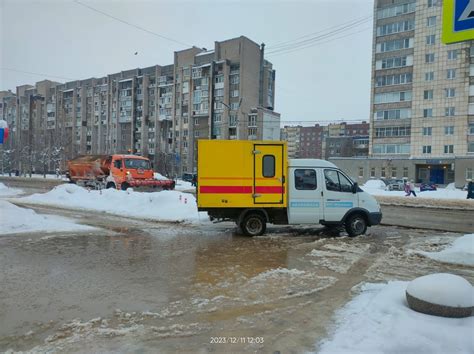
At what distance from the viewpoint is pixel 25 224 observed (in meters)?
11.9

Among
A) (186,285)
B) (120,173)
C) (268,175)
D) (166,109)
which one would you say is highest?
(166,109)

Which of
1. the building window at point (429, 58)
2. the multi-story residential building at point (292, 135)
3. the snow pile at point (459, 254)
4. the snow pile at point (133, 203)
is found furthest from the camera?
the multi-story residential building at point (292, 135)

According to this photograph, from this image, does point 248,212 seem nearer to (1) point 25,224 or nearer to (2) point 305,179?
(2) point 305,179

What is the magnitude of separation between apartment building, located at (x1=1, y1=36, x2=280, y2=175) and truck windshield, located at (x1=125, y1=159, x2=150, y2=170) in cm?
4239

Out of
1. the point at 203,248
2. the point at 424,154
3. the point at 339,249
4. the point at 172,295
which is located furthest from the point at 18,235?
the point at 424,154

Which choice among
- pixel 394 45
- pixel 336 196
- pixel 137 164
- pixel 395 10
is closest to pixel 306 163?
pixel 336 196

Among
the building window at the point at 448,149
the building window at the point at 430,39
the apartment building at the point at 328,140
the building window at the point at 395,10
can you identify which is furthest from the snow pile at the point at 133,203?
the apartment building at the point at 328,140

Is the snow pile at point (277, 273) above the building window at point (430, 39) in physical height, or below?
below

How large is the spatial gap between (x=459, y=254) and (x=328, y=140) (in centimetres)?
13224

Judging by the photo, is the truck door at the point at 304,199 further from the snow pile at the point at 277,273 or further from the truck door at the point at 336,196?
the snow pile at the point at 277,273

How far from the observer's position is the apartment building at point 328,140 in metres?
121

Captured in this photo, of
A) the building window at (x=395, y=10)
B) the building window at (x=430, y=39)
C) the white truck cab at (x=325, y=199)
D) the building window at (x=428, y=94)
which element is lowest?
the white truck cab at (x=325, y=199)

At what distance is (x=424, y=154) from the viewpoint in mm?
58875

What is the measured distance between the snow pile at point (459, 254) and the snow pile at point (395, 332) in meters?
4.03
